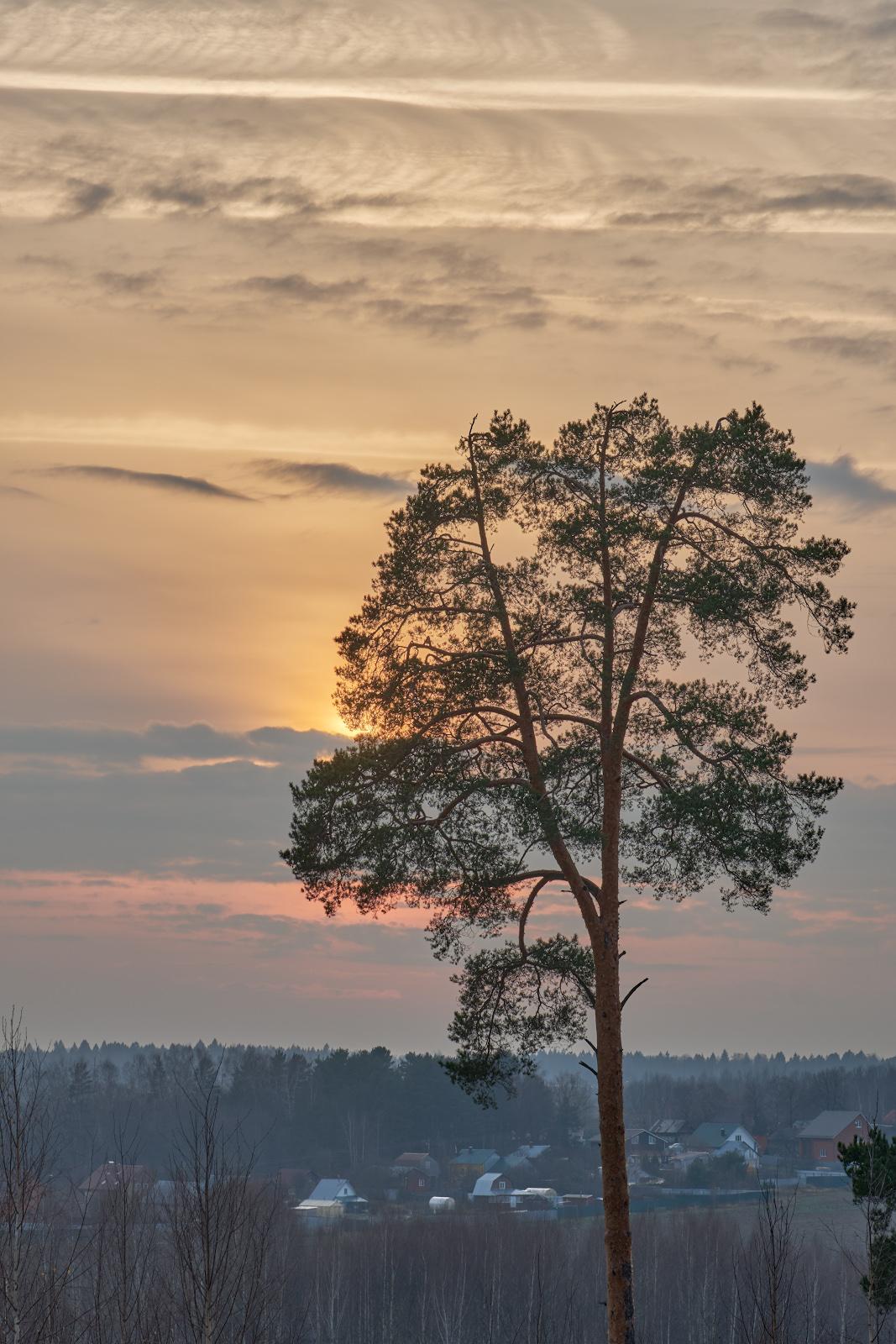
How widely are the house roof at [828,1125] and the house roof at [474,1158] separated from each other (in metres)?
33.0

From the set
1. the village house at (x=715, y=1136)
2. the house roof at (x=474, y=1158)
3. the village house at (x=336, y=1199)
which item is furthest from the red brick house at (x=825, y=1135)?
the village house at (x=336, y=1199)

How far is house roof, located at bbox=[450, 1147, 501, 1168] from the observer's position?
148125mm

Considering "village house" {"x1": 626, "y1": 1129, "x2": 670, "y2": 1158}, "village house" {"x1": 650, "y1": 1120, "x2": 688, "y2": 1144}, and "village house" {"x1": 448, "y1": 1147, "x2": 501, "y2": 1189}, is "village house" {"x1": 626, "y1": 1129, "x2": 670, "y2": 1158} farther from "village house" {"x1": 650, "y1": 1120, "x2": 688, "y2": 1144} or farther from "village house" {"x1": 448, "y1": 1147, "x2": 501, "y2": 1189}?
"village house" {"x1": 448, "y1": 1147, "x2": 501, "y2": 1189}

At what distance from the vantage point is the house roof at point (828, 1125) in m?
159

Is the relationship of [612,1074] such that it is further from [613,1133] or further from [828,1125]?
[828,1125]

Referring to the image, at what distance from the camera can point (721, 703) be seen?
70.9 ft

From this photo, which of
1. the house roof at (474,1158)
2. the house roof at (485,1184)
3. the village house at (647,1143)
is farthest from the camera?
the village house at (647,1143)

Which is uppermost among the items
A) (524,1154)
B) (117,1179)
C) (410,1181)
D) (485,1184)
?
A: (117,1179)

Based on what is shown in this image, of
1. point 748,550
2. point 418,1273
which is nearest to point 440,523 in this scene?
point 748,550

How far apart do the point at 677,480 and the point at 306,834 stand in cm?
709

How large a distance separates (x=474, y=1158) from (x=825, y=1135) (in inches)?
1446

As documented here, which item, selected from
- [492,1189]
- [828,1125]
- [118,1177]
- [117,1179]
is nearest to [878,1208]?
[118,1177]

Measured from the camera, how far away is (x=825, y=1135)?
6265 inches

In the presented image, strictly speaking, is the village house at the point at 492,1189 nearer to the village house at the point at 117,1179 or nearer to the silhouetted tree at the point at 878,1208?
the village house at the point at 117,1179
